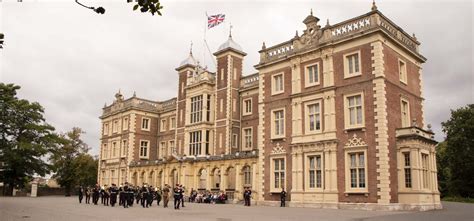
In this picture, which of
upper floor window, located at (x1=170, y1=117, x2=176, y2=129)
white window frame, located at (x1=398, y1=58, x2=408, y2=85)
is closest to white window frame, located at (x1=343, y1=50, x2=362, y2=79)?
white window frame, located at (x1=398, y1=58, x2=408, y2=85)

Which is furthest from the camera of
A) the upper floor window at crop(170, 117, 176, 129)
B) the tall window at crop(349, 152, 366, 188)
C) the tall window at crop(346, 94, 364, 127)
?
the upper floor window at crop(170, 117, 176, 129)

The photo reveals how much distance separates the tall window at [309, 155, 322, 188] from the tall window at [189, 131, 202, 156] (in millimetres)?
17178

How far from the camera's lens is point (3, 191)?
4866 cm

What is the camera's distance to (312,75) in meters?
30.7

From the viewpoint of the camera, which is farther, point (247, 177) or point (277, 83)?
point (247, 177)

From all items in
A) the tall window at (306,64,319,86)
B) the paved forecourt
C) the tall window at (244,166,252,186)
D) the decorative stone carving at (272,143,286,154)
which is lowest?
the paved forecourt

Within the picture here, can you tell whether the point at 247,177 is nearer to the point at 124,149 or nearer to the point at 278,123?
the point at 278,123

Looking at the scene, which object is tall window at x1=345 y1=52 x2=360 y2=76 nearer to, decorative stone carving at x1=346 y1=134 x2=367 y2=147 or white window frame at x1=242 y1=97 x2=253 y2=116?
decorative stone carving at x1=346 y1=134 x2=367 y2=147

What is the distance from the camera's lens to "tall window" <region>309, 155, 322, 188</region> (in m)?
28.9

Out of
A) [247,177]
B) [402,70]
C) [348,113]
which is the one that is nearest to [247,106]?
[247,177]

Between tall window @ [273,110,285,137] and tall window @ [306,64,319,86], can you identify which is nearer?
tall window @ [306,64,319,86]

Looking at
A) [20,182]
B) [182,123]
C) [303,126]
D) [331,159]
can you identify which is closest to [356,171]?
[331,159]

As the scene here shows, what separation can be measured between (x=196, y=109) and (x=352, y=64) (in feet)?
69.9

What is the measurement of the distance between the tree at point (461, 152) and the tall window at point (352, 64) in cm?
2588
